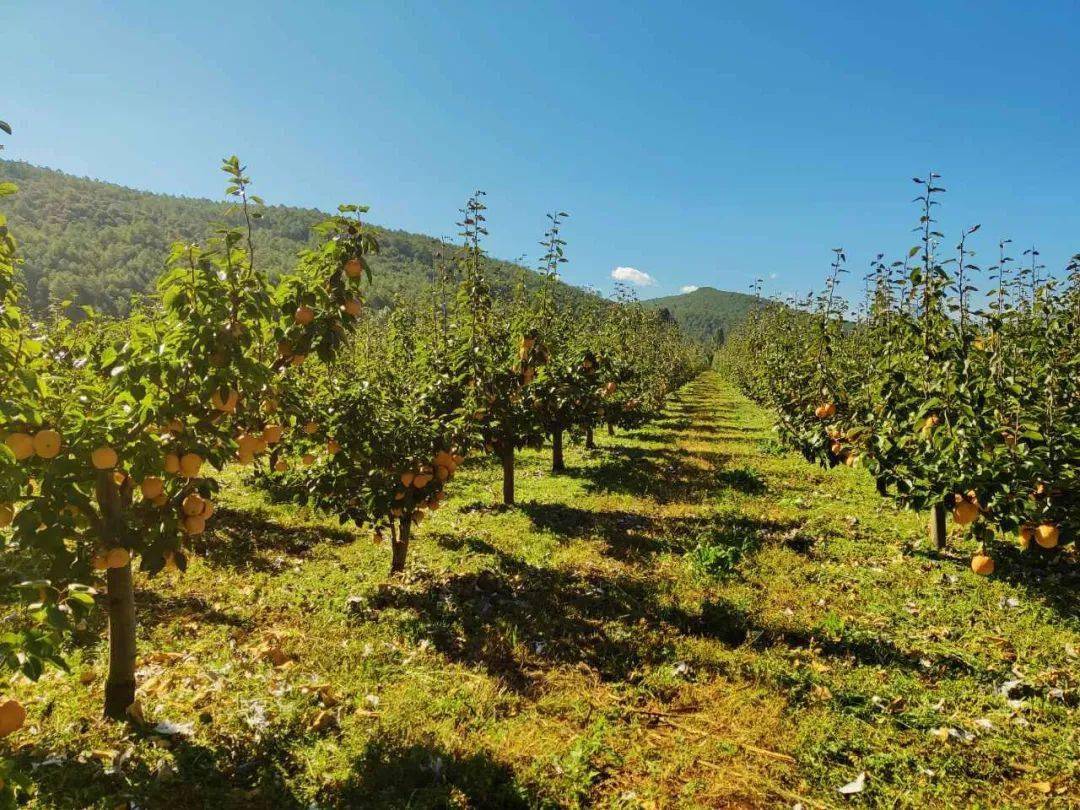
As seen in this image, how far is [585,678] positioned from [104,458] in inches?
178

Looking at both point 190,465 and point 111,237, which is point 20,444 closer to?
point 190,465

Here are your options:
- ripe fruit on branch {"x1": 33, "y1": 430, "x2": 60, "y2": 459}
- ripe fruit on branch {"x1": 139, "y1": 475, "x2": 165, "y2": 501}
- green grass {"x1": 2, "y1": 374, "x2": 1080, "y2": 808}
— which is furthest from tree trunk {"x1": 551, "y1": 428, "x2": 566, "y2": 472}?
ripe fruit on branch {"x1": 33, "y1": 430, "x2": 60, "y2": 459}

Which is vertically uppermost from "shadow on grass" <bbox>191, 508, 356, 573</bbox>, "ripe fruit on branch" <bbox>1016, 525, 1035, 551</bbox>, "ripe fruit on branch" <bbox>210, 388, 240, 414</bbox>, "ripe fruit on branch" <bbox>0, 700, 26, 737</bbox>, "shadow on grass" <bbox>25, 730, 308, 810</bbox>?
"ripe fruit on branch" <bbox>210, 388, 240, 414</bbox>

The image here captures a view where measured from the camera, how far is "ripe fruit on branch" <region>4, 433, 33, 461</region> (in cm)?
348

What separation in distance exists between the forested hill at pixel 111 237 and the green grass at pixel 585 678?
76978 millimetres

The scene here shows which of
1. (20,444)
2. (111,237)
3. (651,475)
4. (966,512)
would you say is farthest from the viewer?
(111,237)

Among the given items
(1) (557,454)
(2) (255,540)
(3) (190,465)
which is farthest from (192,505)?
(1) (557,454)

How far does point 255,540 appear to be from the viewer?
381 inches

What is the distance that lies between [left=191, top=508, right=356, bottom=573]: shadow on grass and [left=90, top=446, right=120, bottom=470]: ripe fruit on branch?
5.15m

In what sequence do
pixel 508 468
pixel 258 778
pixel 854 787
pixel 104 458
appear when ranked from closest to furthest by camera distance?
pixel 104 458 → pixel 258 778 → pixel 854 787 → pixel 508 468

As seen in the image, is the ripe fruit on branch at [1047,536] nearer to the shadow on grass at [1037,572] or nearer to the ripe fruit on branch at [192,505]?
the shadow on grass at [1037,572]

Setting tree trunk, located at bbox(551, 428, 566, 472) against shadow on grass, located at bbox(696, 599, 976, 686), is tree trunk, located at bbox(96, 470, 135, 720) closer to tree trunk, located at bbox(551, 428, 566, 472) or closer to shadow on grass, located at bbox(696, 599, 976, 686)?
shadow on grass, located at bbox(696, 599, 976, 686)

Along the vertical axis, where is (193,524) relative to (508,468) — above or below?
above

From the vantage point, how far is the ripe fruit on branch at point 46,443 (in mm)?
3590
